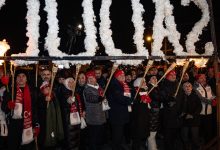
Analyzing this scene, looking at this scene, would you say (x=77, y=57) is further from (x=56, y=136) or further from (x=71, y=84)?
(x=56, y=136)

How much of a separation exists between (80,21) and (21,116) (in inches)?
621

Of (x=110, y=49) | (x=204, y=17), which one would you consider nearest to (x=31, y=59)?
(x=110, y=49)

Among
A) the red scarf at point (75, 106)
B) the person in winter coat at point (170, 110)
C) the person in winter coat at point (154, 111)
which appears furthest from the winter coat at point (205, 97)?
the red scarf at point (75, 106)

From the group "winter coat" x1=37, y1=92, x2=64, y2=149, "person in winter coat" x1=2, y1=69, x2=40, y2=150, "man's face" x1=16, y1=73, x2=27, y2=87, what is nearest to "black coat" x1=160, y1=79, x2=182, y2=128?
"winter coat" x1=37, y1=92, x2=64, y2=149

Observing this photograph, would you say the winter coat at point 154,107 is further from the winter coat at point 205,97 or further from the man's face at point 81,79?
the man's face at point 81,79

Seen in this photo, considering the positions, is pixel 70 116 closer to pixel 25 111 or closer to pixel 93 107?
pixel 93 107

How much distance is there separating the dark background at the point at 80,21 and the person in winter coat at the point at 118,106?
322 inches

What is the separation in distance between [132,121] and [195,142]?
158cm

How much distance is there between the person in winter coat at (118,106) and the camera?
621 centimetres

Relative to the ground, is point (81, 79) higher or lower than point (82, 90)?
higher

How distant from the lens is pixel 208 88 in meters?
7.53

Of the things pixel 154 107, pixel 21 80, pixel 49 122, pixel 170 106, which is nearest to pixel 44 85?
pixel 21 80

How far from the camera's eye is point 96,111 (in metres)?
6.12

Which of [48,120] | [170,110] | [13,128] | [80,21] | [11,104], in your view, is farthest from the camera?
[80,21]
